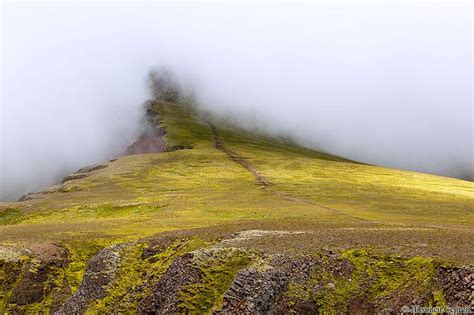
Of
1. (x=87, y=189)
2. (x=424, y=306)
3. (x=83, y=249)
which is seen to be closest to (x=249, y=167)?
(x=87, y=189)

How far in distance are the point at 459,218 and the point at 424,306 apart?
53133 mm

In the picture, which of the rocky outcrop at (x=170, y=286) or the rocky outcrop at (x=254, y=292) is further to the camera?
the rocky outcrop at (x=170, y=286)

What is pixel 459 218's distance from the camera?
265ft

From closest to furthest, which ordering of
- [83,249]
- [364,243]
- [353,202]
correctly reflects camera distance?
[364,243] < [83,249] < [353,202]

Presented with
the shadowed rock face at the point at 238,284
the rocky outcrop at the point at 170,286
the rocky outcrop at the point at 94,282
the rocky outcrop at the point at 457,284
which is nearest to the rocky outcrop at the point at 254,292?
the shadowed rock face at the point at 238,284

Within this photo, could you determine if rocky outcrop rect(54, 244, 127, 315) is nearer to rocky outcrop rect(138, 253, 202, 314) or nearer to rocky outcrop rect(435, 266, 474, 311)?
rocky outcrop rect(138, 253, 202, 314)

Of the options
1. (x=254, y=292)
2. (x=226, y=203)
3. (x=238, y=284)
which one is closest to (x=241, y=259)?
(x=238, y=284)

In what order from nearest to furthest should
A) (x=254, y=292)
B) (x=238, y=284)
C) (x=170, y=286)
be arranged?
Answer: (x=254, y=292) → (x=238, y=284) → (x=170, y=286)

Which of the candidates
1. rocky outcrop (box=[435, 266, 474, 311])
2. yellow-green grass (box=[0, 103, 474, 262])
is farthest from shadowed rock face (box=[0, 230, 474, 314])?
yellow-green grass (box=[0, 103, 474, 262])

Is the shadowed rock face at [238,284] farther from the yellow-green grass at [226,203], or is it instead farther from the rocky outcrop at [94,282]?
the yellow-green grass at [226,203]

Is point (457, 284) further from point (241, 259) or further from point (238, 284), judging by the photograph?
point (241, 259)

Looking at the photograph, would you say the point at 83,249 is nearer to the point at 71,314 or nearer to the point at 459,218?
the point at 71,314

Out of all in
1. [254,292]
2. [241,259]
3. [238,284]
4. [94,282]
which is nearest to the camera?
[254,292]

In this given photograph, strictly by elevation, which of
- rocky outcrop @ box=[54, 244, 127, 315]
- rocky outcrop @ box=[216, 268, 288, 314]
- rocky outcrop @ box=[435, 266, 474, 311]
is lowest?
rocky outcrop @ box=[54, 244, 127, 315]
